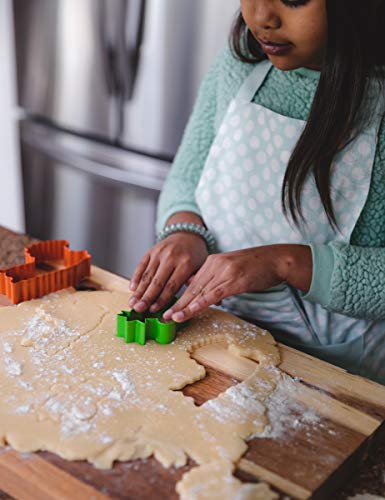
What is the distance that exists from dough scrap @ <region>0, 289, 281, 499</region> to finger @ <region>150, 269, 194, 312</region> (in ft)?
0.20

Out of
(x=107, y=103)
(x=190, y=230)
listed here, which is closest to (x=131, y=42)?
(x=107, y=103)

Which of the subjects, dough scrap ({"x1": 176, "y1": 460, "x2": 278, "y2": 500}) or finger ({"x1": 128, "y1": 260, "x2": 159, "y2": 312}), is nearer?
dough scrap ({"x1": 176, "y1": 460, "x2": 278, "y2": 500})

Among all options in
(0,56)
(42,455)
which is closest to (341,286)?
(42,455)

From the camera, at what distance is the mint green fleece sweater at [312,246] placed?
1019mm

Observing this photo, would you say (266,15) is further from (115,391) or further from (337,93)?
(115,391)

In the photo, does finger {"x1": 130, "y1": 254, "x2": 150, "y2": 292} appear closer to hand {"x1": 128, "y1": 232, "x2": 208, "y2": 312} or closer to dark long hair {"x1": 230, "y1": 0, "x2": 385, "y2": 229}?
hand {"x1": 128, "y1": 232, "x2": 208, "y2": 312}

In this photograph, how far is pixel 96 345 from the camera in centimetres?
96

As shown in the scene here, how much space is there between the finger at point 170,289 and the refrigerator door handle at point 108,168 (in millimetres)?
906

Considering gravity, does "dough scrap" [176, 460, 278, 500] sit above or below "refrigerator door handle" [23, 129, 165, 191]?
below

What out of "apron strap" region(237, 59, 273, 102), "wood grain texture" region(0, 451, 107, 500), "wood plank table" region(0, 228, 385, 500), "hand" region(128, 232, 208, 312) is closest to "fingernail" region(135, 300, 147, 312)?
"hand" region(128, 232, 208, 312)

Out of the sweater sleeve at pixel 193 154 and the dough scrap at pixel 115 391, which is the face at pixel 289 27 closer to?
the sweater sleeve at pixel 193 154

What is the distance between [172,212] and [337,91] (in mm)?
429

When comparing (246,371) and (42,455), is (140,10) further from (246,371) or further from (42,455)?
(42,455)

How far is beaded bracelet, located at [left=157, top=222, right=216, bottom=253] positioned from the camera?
119cm
